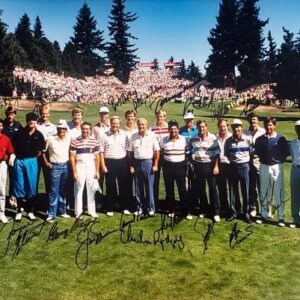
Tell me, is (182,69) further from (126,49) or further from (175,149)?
(175,149)

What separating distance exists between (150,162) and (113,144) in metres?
0.88

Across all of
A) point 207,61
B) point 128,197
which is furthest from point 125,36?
point 128,197

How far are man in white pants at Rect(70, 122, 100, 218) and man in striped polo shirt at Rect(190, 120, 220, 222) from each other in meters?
2.07

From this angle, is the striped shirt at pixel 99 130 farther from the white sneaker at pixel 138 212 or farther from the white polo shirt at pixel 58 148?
the white sneaker at pixel 138 212

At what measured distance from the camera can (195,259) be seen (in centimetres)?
685

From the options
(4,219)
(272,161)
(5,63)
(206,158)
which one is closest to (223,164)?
(206,158)

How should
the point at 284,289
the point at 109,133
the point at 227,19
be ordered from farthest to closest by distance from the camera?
1. the point at 227,19
2. the point at 109,133
3. the point at 284,289

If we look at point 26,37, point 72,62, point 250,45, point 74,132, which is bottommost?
point 74,132

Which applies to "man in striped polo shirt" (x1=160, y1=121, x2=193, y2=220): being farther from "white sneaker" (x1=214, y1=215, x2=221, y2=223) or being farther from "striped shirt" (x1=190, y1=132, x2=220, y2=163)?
"white sneaker" (x1=214, y1=215, x2=221, y2=223)

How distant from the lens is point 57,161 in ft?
27.8

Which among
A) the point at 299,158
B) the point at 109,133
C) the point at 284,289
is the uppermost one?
the point at 109,133

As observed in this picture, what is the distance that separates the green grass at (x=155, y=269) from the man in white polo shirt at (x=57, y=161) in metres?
0.65

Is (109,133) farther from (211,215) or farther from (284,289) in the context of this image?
(284,289)

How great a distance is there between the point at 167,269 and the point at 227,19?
70423 millimetres
